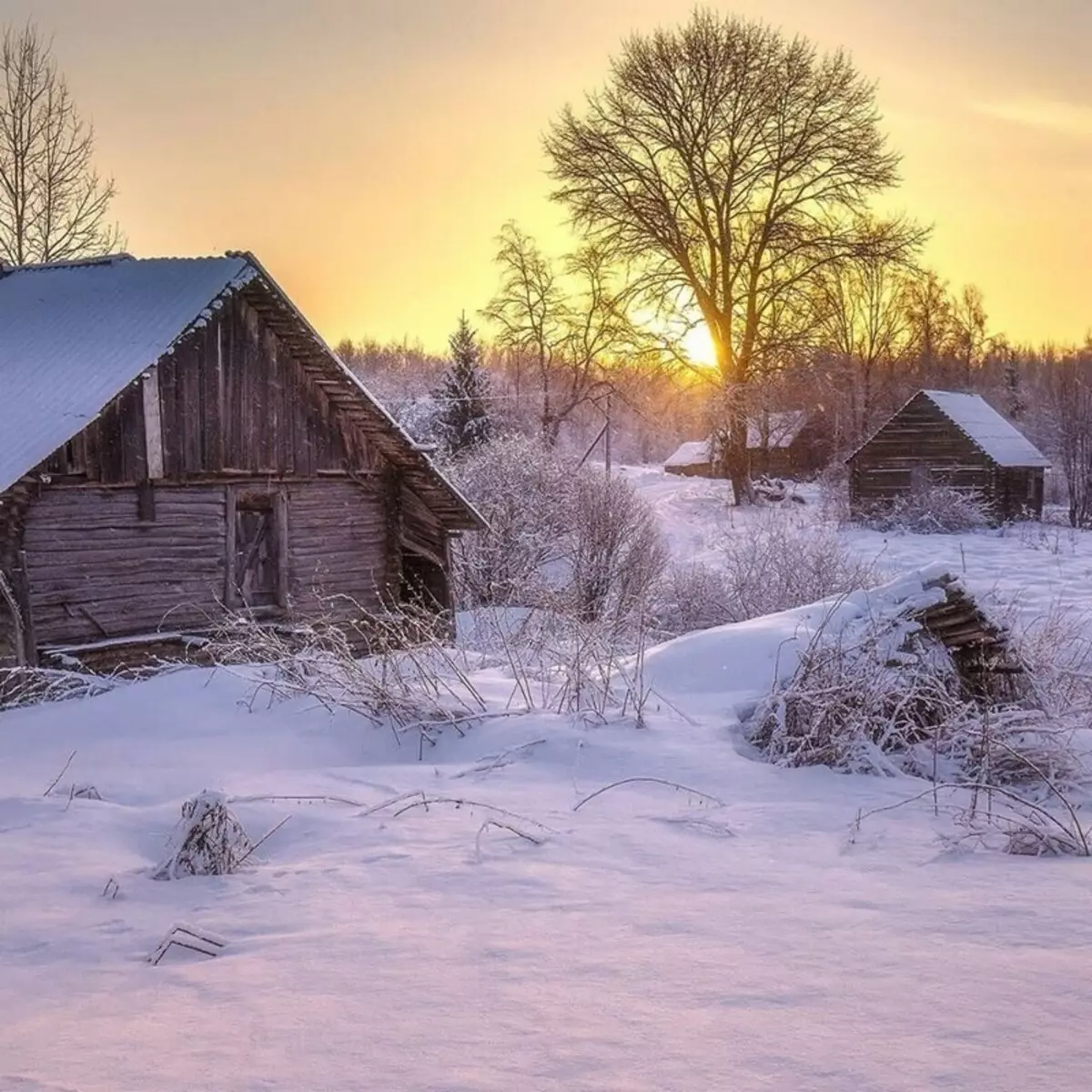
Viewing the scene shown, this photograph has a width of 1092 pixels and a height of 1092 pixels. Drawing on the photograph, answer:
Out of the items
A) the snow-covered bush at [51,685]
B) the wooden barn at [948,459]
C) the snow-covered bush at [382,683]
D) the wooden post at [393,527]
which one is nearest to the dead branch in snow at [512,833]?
the snow-covered bush at [382,683]

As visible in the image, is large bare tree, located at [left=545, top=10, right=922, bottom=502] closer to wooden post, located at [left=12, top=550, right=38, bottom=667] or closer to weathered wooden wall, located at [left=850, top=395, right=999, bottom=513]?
weathered wooden wall, located at [left=850, top=395, right=999, bottom=513]

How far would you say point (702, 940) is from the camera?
10.2ft

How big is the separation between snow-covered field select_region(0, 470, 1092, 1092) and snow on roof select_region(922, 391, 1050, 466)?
30555 millimetres

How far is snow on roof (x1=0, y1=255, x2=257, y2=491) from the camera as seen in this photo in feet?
38.2

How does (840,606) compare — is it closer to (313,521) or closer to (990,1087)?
(990,1087)

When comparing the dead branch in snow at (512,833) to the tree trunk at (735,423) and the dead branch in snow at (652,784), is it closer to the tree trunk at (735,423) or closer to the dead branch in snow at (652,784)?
the dead branch in snow at (652,784)

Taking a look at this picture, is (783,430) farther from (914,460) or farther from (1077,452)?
(1077,452)

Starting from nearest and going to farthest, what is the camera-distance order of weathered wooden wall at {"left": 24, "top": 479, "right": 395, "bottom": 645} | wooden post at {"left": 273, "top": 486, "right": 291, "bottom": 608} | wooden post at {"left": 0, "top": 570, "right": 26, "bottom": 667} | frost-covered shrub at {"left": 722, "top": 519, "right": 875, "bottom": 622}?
A: wooden post at {"left": 0, "top": 570, "right": 26, "bottom": 667} < weathered wooden wall at {"left": 24, "top": 479, "right": 395, "bottom": 645} < wooden post at {"left": 273, "top": 486, "right": 291, "bottom": 608} < frost-covered shrub at {"left": 722, "top": 519, "right": 875, "bottom": 622}

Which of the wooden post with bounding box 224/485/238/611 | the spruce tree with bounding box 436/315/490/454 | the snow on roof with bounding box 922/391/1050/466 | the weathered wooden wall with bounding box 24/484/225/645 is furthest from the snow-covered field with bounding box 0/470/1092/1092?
the snow on roof with bounding box 922/391/1050/466

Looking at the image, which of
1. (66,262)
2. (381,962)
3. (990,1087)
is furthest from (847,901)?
(66,262)

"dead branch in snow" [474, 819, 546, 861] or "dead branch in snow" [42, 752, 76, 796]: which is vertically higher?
"dead branch in snow" [474, 819, 546, 861]

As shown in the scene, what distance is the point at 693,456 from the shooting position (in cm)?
6366

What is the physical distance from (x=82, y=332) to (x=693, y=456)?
172 ft

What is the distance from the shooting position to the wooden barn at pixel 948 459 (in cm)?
3328
